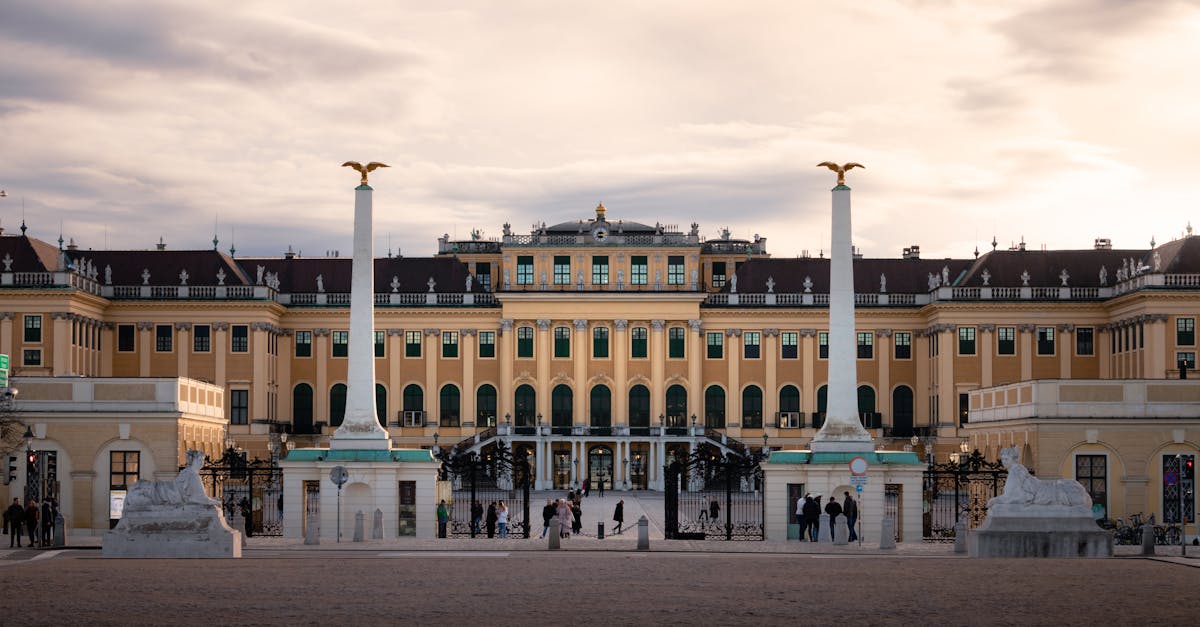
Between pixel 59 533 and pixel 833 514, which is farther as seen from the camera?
pixel 833 514

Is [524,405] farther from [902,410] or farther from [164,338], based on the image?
[902,410]

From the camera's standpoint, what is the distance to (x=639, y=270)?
106 metres

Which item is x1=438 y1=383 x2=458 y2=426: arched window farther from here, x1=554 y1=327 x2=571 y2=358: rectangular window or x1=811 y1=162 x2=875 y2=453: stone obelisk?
x1=811 y1=162 x2=875 y2=453: stone obelisk

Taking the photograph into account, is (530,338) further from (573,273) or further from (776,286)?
(776,286)

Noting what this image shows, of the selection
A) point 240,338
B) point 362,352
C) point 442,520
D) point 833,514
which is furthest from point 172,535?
point 240,338

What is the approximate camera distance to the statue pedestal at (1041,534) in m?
41.8

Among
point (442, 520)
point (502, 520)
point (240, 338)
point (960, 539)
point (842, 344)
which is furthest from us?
point (240, 338)

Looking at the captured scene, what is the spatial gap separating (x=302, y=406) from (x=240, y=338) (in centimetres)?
614

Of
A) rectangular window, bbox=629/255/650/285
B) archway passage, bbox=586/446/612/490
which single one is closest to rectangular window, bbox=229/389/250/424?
archway passage, bbox=586/446/612/490

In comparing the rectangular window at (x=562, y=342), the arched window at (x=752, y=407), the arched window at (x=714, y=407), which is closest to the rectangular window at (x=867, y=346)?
the arched window at (x=752, y=407)

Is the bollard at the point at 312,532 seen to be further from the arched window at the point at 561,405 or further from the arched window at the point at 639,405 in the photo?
the arched window at the point at 639,405

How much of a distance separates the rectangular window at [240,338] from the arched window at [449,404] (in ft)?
37.5

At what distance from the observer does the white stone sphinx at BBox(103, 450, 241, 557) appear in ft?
134

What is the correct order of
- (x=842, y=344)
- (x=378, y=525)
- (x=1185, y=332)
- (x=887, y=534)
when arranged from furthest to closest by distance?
(x=1185, y=332), (x=842, y=344), (x=378, y=525), (x=887, y=534)
